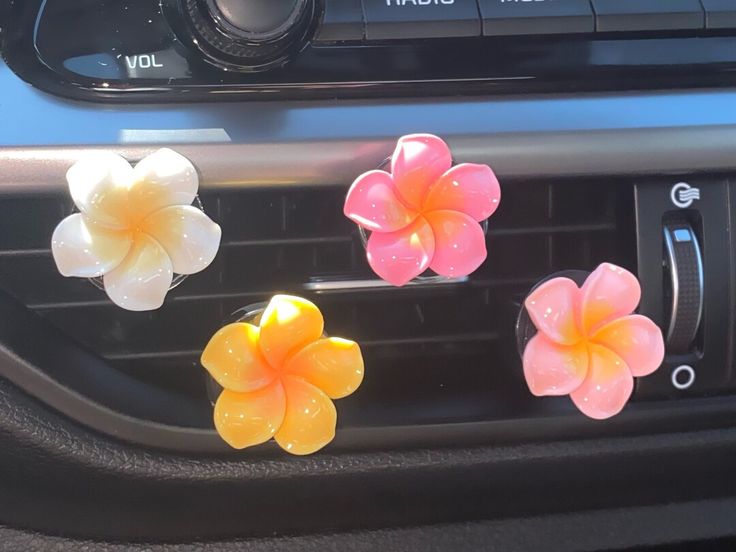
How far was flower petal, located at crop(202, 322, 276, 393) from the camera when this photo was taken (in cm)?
60

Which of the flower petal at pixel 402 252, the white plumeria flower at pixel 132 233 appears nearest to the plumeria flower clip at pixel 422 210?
the flower petal at pixel 402 252

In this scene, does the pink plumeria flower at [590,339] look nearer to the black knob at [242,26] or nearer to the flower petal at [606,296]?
the flower petal at [606,296]

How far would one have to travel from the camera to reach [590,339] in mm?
635

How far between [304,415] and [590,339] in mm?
204

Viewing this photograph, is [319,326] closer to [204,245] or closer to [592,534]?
[204,245]

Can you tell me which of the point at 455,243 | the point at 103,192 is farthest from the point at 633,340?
the point at 103,192

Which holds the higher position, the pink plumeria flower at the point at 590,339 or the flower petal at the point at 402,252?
the flower petal at the point at 402,252

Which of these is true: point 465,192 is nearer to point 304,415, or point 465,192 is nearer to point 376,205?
point 376,205

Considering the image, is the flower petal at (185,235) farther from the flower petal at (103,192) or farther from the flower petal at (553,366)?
the flower petal at (553,366)

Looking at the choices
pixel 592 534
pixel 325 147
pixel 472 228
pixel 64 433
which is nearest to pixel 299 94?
pixel 325 147

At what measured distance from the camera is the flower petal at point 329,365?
2.00 ft

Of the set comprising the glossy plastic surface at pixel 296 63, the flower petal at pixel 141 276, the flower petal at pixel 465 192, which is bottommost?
the flower petal at pixel 141 276

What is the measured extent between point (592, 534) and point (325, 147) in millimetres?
466

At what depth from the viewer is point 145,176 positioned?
0.59m
